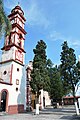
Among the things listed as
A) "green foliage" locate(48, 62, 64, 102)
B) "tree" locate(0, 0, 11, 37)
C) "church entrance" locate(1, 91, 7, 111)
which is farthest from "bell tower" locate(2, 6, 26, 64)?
"tree" locate(0, 0, 11, 37)

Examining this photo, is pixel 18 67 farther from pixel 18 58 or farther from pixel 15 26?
pixel 15 26

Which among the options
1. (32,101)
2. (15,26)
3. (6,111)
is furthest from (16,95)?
(15,26)

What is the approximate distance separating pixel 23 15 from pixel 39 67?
14.3m

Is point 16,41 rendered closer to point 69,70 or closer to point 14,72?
point 14,72

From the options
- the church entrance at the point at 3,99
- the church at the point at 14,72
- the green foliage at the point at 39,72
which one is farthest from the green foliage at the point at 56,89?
the church entrance at the point at 3,99

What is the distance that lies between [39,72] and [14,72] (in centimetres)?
532

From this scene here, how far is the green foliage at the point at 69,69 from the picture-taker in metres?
23.2

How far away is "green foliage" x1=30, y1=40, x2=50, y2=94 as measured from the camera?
24.7 m

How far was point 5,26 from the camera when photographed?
1393 centimetres

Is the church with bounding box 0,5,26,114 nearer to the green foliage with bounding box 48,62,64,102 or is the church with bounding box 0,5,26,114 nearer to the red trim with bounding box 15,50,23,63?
the red trim with bounding box 15,50,23,63

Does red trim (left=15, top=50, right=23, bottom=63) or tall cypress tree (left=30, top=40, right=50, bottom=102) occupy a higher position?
red trim (left=15, top=50, right=23, bottom=63)

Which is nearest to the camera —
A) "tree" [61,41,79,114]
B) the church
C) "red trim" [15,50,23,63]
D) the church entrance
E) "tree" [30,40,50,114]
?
"tree" [61,41,79,114]

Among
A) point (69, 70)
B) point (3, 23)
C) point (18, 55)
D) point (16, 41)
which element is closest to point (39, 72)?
point (69, 70)

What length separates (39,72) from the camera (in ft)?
82.1
